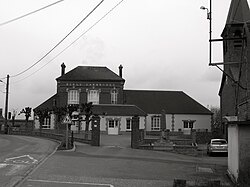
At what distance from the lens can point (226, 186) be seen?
11312mm

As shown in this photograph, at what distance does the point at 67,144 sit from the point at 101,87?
1415 inches

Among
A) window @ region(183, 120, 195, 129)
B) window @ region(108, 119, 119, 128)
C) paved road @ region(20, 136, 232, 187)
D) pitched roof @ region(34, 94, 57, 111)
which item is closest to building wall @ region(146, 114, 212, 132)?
window @ region(183, 120, 195, 129)

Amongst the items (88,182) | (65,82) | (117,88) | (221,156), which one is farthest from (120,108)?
(88,182)

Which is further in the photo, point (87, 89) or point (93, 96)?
point (87, 89)

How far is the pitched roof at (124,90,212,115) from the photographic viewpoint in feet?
203

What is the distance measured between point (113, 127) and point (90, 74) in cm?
1143

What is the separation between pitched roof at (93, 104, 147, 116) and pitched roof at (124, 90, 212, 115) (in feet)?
14.4

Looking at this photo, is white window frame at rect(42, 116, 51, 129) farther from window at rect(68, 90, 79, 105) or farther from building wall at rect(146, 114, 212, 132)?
building wall at rect(146, 114, 212, 132)

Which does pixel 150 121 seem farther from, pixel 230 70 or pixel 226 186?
pixel 226 186

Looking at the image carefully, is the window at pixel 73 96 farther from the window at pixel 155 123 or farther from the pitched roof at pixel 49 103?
the window at pixel 155 123

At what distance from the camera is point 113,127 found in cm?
5559

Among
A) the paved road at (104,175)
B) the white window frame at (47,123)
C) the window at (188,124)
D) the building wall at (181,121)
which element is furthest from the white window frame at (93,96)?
the paved road at (104,175)

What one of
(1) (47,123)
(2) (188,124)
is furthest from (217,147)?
(1) (47,123)

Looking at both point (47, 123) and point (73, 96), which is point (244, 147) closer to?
point (47, 123)
